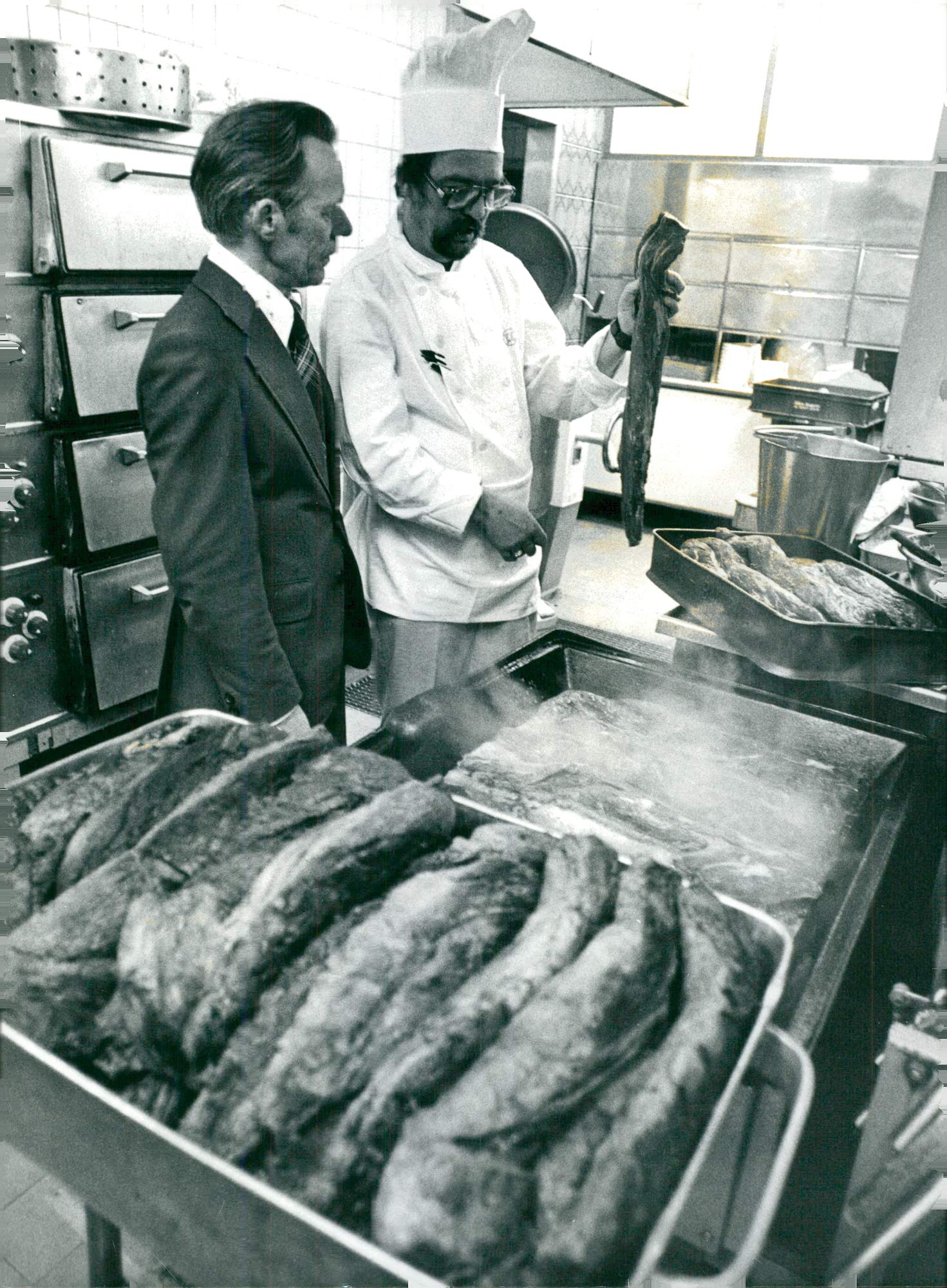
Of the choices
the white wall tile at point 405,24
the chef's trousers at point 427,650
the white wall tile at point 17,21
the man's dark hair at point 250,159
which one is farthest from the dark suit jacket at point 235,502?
the white wall tile at point 405,24

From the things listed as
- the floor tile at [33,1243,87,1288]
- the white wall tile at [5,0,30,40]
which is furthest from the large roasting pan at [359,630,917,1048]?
the white wall tile at [5,0,30,40]

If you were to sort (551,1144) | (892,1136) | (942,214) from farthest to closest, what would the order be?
(942,214)
(892,1136)
(551,1144)

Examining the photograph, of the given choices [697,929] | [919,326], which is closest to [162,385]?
[697,929]

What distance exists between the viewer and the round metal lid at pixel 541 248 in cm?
446

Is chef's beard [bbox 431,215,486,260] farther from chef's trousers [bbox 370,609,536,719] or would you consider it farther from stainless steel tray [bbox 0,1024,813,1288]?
stainless steel tray [bbox 0,1024,813,1288]

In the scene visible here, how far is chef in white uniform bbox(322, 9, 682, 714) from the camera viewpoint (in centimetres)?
225

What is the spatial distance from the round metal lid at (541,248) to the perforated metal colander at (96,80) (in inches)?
78.1

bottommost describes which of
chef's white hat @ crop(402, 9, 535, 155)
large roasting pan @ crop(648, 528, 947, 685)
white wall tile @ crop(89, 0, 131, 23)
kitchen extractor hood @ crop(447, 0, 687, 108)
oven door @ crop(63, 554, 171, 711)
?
oven door @ crop(63, 554, 171, 711)

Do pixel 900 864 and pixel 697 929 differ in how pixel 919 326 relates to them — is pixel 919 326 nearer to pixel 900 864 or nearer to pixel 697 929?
pixel 900 864

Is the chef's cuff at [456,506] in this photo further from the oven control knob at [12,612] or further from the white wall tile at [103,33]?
the white wall tile at [103,33]

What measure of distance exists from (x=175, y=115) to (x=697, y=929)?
3.02m

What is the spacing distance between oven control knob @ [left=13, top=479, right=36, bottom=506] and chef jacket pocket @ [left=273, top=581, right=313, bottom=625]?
1173mm

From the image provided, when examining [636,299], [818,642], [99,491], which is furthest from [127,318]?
[818,642]

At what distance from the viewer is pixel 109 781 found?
996mm
